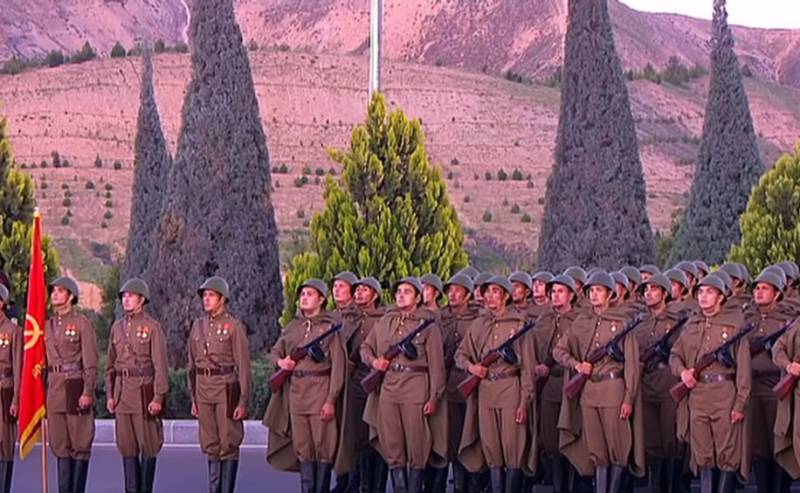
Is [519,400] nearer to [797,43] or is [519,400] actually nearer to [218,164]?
[218,164]

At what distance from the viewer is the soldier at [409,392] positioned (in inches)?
453

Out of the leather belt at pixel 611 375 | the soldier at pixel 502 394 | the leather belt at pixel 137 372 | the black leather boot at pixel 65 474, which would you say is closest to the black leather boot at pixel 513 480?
the soldier at pixel 502 394

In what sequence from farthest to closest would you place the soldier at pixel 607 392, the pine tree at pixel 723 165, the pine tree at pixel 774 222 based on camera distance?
the pine tree at pixel 723 165
the pine tree at pixel 774 222
the soldier at pixel 607 392

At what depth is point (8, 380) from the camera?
11.7 meters

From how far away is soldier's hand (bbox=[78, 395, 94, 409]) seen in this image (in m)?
11.5

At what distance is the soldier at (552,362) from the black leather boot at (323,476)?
173 cm

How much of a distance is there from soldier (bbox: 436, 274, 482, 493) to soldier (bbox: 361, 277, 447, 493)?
437 mm

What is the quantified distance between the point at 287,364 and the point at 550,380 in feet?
6.99

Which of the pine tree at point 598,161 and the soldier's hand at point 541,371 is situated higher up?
the pine tree at point 598,161

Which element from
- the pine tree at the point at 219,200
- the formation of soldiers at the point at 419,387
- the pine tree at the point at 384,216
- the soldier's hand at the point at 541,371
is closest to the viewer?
the formation of soldiers at the point at 419,387

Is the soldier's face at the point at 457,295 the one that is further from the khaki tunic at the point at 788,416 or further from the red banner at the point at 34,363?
the red banner at the point at 34,363

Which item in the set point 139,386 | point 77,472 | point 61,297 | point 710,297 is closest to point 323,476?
point 139,386

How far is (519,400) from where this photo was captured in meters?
11.4

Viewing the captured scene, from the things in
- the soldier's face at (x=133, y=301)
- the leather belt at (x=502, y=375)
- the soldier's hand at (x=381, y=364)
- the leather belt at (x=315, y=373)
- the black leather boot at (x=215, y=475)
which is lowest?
the black leather boot at (x=215, y=475)
